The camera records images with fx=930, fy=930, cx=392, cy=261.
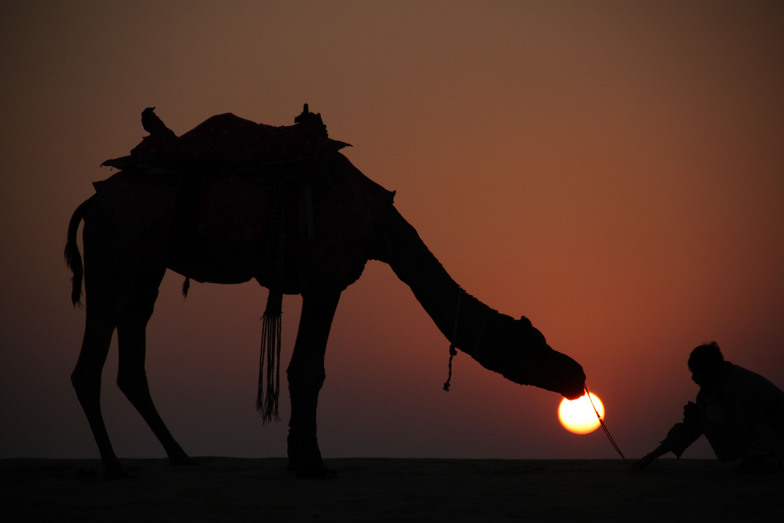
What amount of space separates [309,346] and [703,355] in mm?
3341

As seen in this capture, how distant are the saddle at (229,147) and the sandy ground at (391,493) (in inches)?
105

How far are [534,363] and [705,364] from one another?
4.79ft

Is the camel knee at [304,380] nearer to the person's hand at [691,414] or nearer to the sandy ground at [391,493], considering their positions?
the sandy ground at [391,493]

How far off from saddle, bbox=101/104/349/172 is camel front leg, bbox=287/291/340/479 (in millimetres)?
1231

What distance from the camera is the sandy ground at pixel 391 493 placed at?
5762 mm

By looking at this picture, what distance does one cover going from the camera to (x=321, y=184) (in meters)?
8.05

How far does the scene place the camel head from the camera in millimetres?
7734

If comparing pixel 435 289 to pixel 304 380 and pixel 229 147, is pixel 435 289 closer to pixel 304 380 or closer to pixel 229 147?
pixel 304 380

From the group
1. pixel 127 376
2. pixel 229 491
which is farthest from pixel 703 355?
pixel 127 376

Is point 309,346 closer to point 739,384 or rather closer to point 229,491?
point 229,491

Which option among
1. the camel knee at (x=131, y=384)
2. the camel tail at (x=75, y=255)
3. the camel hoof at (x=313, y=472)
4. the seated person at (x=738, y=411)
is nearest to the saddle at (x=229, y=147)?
the camel tail at (x=75, y=255)

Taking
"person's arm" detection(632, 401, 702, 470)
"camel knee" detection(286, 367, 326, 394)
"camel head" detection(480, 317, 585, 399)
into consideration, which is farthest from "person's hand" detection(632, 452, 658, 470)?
"camel knee" detection(286, 367, 326, 394)

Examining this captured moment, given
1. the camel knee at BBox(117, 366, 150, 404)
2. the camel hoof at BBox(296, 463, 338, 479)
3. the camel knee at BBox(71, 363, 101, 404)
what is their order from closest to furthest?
the camel hoof at BBox(296, 463, 338, 479) → the camel knee at BBox(71, 363, 101, 404) → the camel knee at BBox(117, 366, 150, 404)

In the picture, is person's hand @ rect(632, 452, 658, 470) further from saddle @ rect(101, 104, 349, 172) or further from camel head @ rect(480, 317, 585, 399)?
saddle @ rect(101, 104, 349, 172)
